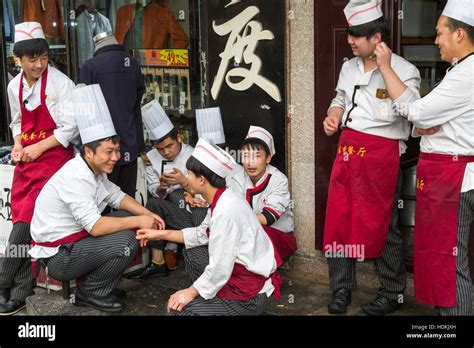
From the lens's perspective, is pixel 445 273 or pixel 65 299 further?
pixel 65 299

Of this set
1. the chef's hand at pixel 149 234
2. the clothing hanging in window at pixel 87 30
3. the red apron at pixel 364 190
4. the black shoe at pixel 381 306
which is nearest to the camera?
the chef's hand at pixel 149 234

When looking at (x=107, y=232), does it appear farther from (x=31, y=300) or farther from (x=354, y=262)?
(x=354, y=262)

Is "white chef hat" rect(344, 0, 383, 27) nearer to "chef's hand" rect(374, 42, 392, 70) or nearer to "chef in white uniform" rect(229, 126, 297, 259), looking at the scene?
"chef's hand" rect(374, 42, 392, 70)

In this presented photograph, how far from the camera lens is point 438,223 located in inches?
160

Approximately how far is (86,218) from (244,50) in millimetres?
1992

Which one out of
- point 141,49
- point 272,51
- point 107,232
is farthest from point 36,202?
point 141,49

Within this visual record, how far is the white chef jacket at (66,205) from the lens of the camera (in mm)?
4723

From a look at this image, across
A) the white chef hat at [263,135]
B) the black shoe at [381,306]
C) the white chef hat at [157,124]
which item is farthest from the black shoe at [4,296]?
the black shoe at [381,306]

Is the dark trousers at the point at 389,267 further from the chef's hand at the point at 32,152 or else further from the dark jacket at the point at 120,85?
the chef's hand at the point at 32,152

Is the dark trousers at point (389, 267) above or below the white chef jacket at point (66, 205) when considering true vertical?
below

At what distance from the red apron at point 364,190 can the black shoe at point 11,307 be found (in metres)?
2.57

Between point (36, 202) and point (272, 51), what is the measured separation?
218cm

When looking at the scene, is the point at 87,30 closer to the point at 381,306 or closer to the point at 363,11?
the point at 363,11

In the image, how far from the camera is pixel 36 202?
494cm
